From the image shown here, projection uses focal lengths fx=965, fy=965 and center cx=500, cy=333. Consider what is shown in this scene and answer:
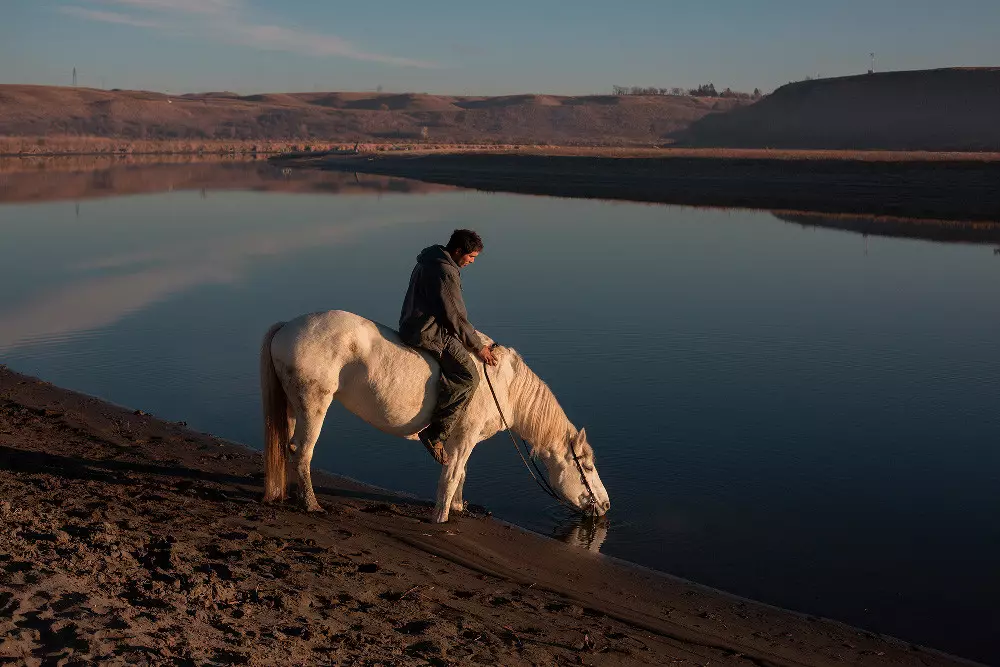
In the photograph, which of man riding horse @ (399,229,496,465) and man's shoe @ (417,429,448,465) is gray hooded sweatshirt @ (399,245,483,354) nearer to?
man riding horse @ (399,229,496,465)

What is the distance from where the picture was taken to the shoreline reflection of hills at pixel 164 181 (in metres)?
45.1

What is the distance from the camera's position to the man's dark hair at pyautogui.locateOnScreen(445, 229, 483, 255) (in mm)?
7020

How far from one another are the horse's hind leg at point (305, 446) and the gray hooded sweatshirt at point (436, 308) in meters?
0.82

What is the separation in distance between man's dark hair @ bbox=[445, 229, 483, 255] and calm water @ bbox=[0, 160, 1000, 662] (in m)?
2.20

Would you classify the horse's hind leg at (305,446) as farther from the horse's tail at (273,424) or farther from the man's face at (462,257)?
the man's face at (462,257)

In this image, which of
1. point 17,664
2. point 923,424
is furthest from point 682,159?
point 17,664

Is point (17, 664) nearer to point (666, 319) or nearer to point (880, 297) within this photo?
point (666, 319)

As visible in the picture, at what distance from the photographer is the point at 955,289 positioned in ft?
61.2

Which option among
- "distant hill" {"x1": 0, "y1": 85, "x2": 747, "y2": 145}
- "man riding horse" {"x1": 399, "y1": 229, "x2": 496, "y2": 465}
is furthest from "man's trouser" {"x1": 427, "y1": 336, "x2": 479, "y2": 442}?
"distant hill" {"x1": 0, "y1": 85, "x2": 747, "y2": 145}

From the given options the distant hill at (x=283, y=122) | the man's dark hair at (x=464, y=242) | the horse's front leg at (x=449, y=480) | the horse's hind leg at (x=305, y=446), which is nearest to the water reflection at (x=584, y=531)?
the horse's front leg at (x=449, y=480)

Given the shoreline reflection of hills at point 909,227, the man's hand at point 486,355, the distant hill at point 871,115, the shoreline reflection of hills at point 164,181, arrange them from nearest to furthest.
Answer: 1. the man's hand at point 486,355
2. the shoreline reflection of hills at point 909,227
3. the shoreline reflection of hills at point 164,181
4. the distant hill at point 871,115

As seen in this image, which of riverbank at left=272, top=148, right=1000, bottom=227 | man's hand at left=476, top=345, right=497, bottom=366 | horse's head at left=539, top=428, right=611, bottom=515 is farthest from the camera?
riverbank at left=272, top=148, right=1000, bottom=227

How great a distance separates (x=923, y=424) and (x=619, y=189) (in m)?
35.5

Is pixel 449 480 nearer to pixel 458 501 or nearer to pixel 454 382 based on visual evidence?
pixel 458 501
